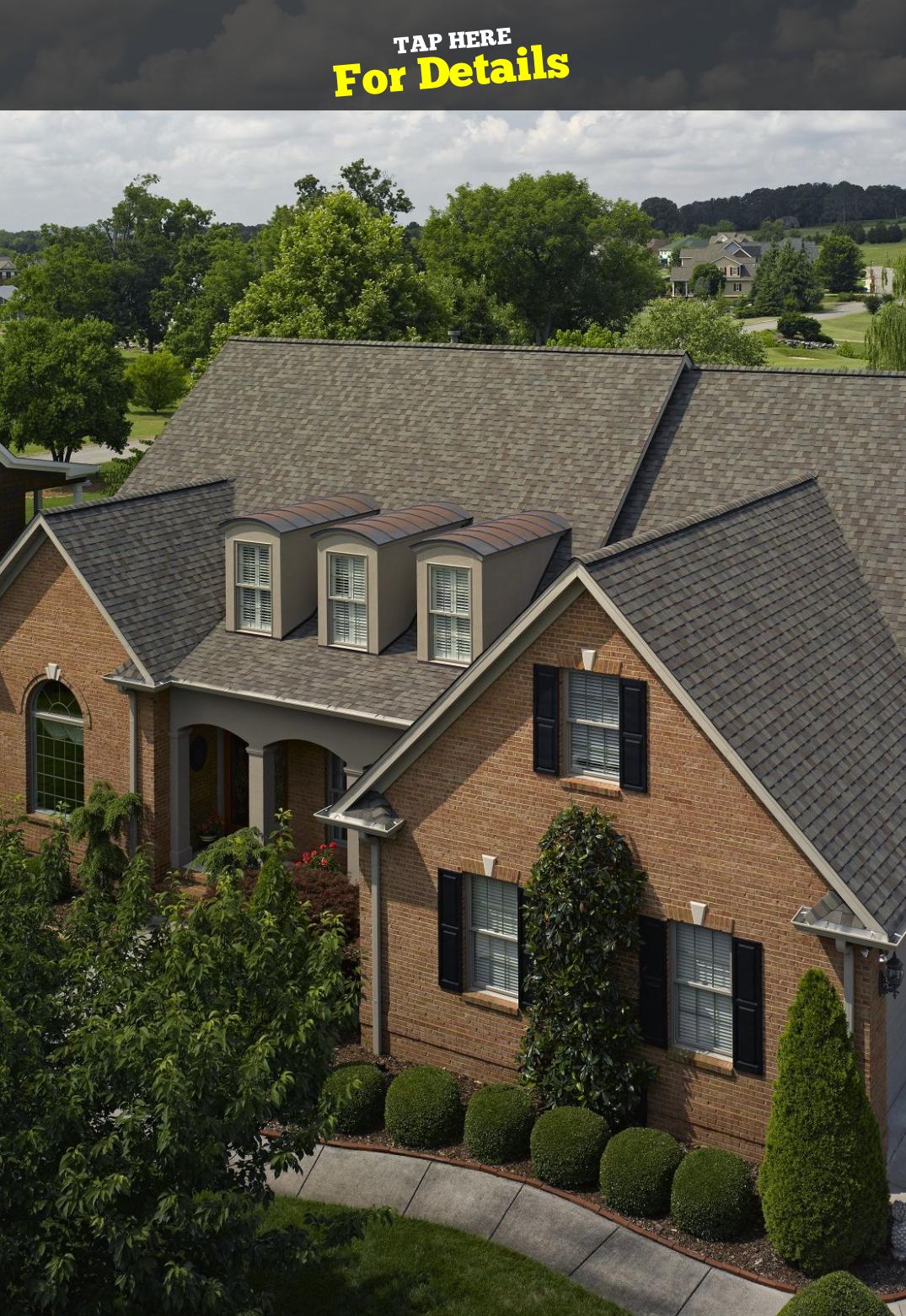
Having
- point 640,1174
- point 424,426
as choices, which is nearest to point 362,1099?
point 640,1174

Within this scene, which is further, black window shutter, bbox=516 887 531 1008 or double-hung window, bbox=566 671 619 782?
black window shutter, bbox=516 887 531 1008

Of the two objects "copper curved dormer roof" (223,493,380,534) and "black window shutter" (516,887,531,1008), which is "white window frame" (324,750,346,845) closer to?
"copper curved dormer roof" (223,493,380,534)

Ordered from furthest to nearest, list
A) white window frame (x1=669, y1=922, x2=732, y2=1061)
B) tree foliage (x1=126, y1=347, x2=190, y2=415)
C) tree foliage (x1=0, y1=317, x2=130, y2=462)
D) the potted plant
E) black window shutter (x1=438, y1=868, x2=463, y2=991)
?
tree foliage (x1=126, y1=347, x2=190, y2=415)
tree foliage (x1=0, y1=317, x2=130, y2=462)
the potted plant
black window shutter (x1=438, y1=868, x2=463, y2=991)
white window frame (x1=669, y1=922, x2=732, y2=1061)

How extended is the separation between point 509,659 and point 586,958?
4034 mm

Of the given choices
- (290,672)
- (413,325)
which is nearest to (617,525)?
(290,672)

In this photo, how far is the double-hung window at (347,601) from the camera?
87.2ft

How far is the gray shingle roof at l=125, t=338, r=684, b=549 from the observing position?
2792 cm

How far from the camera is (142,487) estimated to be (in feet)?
108

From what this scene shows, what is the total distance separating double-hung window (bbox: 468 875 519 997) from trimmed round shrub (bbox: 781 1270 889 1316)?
255 inches

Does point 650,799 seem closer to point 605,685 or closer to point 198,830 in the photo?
point 605,685

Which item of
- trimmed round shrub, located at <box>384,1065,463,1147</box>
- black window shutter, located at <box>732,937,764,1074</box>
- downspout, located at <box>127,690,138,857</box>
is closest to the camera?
black window shutter, located at <box>732,937,764,1074</box>

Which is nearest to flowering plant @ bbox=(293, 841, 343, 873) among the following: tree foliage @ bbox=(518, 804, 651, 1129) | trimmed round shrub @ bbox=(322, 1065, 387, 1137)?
trimmed round shrub @ bbox=(322, 1065, 387, 1137)

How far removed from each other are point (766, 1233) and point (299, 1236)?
21.0ft

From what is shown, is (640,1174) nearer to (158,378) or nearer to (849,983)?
(849,983)
